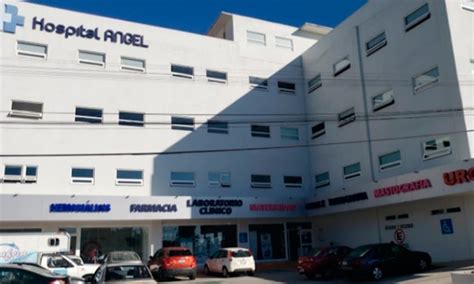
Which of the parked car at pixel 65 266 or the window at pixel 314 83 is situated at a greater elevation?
the window at pixel 314 83

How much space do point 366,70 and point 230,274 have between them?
14316 millimetres

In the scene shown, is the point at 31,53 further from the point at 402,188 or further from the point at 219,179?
the point at 402,188

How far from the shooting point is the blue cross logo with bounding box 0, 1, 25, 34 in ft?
82.7

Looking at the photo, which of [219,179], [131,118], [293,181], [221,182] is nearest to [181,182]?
[219,179]


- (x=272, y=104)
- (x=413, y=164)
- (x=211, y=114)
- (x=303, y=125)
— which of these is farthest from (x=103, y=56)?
(x=413, y=164)

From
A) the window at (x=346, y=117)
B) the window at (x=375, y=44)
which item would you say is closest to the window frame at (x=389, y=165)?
the window at (x=346, y=117)

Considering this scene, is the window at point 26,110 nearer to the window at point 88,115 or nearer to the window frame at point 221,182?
the window at point 88,115

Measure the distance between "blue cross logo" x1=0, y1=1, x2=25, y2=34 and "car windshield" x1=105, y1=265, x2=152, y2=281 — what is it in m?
18.7

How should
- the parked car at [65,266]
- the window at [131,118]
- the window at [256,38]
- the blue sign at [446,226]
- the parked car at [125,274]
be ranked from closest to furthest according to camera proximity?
the parked car at [125,274]
the parked car at [65,266]
the blue sign at [446,226]
the window at [131,118]
the window at [256,38]

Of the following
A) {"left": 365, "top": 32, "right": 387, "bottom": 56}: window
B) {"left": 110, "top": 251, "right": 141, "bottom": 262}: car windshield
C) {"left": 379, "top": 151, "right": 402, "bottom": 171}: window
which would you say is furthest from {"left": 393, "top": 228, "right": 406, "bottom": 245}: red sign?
{"left": 110, "top": 251, "right": 141, "bottom": 262}: car windshield

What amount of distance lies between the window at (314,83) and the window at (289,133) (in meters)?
3.08

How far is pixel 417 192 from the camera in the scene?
67.6ft

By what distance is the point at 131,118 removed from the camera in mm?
27500

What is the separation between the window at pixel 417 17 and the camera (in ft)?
76.3
